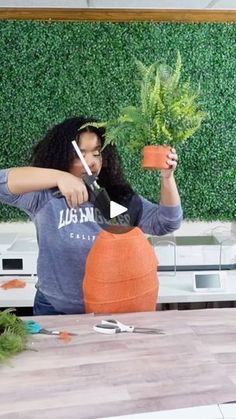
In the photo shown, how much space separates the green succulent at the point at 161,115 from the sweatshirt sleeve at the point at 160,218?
37 cm

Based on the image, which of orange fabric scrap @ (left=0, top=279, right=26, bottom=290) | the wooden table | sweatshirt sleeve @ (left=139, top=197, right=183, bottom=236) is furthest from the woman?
orange fabric scrap @ (left=0, top=279, right=26, bottom=290)

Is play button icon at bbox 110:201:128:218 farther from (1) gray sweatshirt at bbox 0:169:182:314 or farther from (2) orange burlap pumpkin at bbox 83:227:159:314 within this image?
(1) gray sweatshirt at bbox 0:169:182:314

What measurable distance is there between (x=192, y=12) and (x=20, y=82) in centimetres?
149

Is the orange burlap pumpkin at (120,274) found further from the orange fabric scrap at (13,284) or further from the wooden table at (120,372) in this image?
the orange fabric scrap at (13,284)

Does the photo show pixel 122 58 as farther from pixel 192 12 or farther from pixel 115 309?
pixel 115 309

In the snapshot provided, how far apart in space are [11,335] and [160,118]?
0.79 m

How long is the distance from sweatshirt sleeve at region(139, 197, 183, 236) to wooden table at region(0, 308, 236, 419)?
44 cm

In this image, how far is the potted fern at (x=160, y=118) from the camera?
170cm

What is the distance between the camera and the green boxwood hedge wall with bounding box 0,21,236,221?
4332mm

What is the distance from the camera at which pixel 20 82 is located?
171 inches

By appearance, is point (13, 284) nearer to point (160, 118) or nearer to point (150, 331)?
point (150, 331)

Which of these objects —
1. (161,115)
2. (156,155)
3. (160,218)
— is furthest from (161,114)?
(160,218)

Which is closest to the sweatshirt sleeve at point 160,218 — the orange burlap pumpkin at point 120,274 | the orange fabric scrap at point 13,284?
the orange burlap pumpkin at point 120,274

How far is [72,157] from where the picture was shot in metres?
2.13
